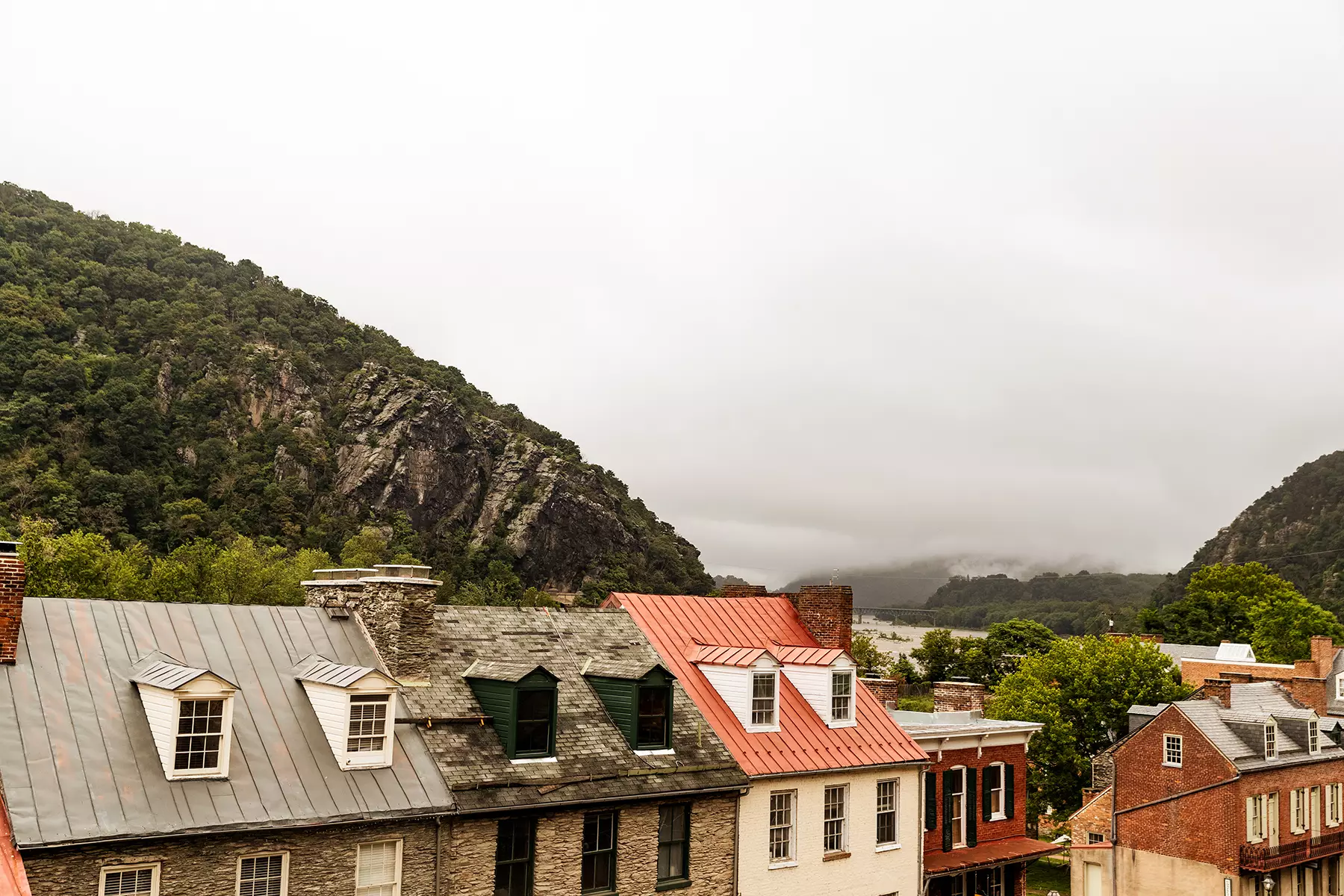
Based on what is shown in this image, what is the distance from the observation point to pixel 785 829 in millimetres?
23953

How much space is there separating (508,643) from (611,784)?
4244 millimetres

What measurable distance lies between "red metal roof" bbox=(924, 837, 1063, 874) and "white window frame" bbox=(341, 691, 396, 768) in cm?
1603

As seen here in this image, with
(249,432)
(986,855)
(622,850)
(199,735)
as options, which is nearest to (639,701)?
(622,850)

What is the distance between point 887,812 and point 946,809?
10.3 feet

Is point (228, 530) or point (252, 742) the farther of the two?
point (228, 530)

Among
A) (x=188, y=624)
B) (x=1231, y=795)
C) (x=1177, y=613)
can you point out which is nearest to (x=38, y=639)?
(x=188, y=624)

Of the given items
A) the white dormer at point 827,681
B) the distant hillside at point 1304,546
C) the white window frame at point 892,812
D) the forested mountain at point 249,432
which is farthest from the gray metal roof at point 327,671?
the distant hillside at point 1304,546

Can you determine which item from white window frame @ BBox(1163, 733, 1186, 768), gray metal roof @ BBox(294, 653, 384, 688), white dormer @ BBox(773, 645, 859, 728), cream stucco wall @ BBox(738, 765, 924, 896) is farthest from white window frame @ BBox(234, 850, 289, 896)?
white window frame @ BBox(1163, 733, 1186, 768)

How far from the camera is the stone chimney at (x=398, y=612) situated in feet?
67.2

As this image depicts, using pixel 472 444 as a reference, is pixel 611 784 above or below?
below

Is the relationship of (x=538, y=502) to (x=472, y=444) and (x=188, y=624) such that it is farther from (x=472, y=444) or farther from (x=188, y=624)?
(x=188, y=624)

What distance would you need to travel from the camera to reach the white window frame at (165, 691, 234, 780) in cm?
1605

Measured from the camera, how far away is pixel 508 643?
23.0m

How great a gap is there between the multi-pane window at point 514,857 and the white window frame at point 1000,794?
649 inches
